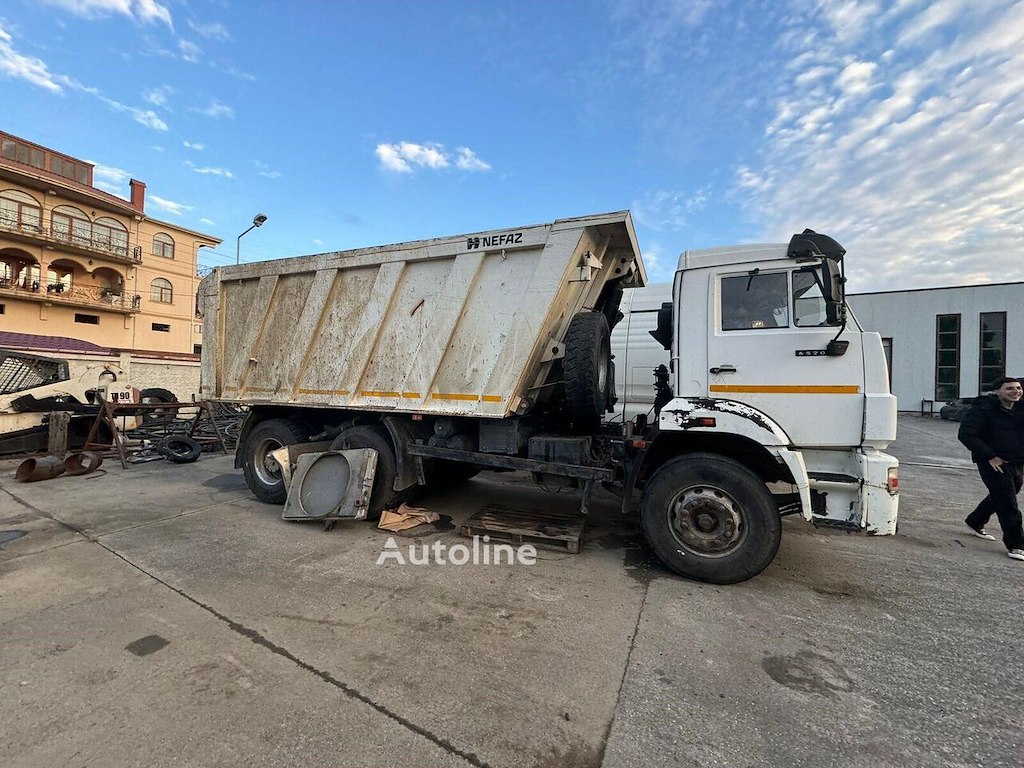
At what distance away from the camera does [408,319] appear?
5.08 m

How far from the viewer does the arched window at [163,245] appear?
32.3 metres

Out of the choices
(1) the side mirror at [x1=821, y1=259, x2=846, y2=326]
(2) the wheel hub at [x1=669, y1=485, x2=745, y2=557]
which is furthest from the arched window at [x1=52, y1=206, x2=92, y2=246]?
(1) the side mirror at [x1=821, y1=259, x2=846, y2=326]

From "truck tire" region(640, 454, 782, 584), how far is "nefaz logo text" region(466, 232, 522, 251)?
2.66 m

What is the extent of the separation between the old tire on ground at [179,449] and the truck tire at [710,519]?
9.00m

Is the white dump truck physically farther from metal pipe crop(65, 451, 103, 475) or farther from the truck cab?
metal pipe crop(65, 451, 103, 475)

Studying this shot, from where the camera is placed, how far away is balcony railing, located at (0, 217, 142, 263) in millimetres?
25859

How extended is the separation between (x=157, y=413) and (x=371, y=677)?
1313 centimetres

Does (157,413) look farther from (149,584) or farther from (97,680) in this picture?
(97,680)

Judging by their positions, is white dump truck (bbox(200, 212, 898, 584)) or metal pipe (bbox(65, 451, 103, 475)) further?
metal pipe (bbox(65, 451, 103, 475))

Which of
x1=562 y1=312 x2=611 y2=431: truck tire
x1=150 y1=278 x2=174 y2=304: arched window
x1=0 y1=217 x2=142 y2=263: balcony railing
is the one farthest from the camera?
x1=150 y1=278 x2=174 y2=304: arched window

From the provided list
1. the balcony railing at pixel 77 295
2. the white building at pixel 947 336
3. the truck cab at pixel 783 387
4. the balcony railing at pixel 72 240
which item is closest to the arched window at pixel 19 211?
the balcony railing at pixel 72 240

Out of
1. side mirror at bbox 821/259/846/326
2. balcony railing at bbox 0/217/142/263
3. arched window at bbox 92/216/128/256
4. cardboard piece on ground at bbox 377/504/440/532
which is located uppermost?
arched window at bbox 92/216/128/256

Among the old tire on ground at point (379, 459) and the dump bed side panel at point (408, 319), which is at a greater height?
the dump bed side panel at point (408, 319)

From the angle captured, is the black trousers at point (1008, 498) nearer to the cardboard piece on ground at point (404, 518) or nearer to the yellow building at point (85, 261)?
the cardboard piece on ground at point (404, 518)
